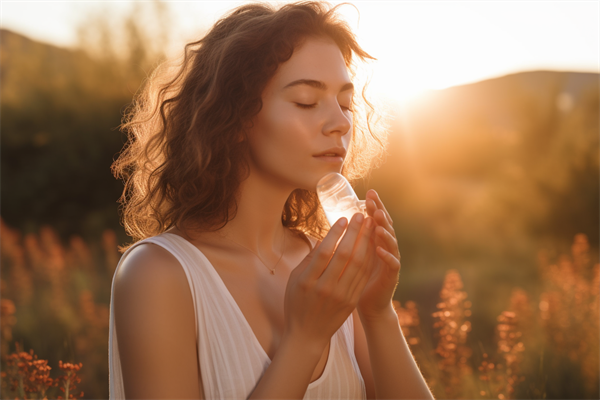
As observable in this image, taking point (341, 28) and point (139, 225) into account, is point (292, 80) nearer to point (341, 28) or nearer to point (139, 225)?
point (341, 28)

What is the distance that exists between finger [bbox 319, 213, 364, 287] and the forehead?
60cm

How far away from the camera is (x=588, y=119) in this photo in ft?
28.6

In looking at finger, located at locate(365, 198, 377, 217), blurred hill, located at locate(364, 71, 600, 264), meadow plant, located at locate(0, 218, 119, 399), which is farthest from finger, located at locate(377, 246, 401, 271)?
blurred hill, located at locate(364, 71, 600, 264)

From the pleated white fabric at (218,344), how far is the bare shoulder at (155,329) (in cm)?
4

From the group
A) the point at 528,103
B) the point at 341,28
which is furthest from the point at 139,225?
the point at 528,103

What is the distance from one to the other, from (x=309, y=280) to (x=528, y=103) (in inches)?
361

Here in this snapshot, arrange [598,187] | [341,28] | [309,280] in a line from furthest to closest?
[598,187] < [341,28] < [309,280]

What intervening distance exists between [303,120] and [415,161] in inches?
420

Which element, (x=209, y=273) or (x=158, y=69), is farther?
(x=158, y=69)

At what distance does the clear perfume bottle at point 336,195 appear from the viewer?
1.86m

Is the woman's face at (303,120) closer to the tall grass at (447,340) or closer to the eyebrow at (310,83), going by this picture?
the eyebrow at (310,83)

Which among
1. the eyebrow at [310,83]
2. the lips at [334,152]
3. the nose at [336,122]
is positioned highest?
the eyebrow at [310,83]

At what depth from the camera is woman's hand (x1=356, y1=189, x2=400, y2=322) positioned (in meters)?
1.69

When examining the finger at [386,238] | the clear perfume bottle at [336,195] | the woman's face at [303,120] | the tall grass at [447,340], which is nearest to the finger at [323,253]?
the finger at [386,238]
